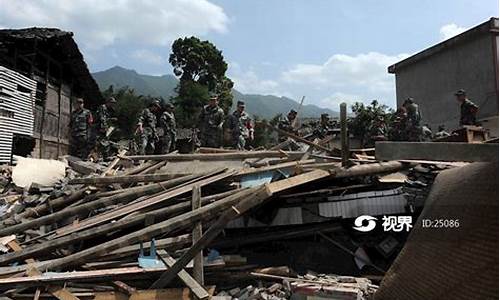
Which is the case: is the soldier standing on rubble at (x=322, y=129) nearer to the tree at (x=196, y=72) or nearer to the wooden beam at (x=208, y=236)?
the wooden beam at (x=208, y=236)

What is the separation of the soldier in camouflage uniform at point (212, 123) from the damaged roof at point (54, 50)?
272 inches

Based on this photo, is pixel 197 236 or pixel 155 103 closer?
pixel 197 236

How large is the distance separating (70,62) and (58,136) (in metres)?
3.06

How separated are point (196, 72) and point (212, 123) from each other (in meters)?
24.4

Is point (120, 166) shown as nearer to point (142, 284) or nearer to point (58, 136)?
point (142, 284)

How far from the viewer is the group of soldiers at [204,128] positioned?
32.9ft

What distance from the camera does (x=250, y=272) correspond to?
15.4 feet

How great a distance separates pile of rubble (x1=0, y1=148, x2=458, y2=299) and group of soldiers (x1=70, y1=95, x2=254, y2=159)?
13.8 ft

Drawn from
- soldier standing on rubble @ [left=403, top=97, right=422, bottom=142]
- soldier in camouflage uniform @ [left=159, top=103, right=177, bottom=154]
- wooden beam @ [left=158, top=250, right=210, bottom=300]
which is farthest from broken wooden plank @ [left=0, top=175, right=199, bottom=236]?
soldier standing on rubble @ [left=403, top=97, right=422, bottom=142]

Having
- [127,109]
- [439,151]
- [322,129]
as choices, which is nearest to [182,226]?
[439,151]

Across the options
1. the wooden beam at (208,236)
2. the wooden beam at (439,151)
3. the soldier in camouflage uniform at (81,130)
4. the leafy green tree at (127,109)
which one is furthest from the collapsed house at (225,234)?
the leafy green tree at (127,109)

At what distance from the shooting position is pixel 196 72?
34.2m

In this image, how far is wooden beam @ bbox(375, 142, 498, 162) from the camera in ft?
7.34

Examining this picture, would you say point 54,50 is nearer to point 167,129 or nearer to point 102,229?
point 167,129
